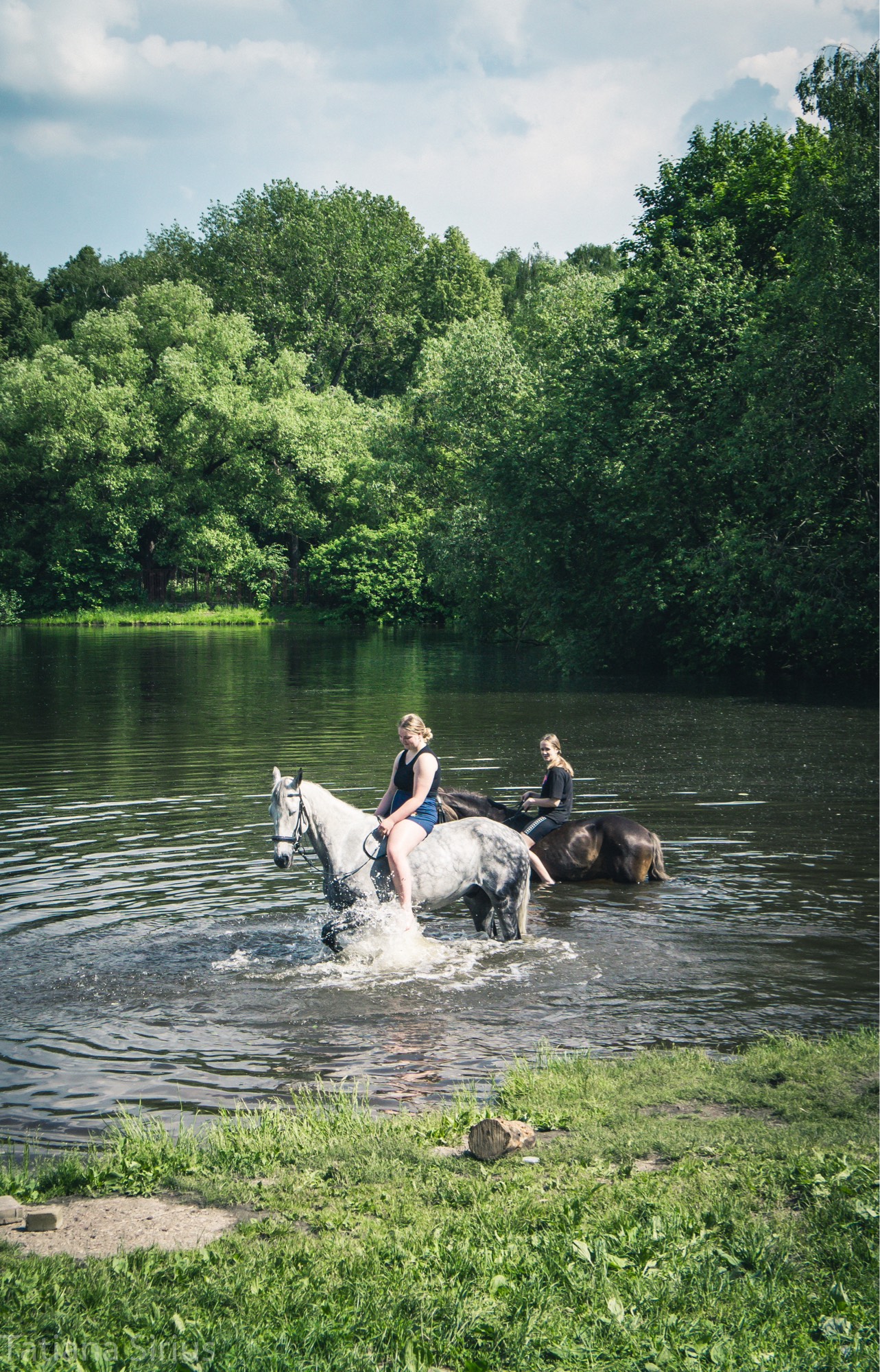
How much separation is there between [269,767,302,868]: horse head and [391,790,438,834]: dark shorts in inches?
33.2

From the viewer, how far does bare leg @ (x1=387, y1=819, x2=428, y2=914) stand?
1061cm

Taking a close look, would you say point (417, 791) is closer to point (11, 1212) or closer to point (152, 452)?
point (11, 1212)

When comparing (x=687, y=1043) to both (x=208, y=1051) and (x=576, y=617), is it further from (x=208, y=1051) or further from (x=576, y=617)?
(x=576, y=617)

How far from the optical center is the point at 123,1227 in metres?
5.72

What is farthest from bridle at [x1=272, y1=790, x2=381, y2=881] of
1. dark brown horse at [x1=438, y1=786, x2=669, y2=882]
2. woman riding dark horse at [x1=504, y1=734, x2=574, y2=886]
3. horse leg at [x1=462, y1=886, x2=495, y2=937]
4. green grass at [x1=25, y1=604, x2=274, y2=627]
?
green grass at [x1=25, y1=604, x2=274, y2=627]

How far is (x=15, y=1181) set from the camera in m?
6.18

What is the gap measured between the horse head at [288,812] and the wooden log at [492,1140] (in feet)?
13.9

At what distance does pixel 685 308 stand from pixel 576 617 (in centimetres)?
1083

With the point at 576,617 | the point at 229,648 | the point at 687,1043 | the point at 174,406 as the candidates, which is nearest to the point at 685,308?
the point at 576,617

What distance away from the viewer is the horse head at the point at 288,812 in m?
10.4

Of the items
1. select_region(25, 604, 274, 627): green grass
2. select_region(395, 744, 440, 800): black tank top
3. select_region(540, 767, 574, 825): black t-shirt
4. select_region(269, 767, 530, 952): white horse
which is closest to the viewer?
select_region(269, 767, 530, 952): white horse

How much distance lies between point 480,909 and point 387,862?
120 centimetres

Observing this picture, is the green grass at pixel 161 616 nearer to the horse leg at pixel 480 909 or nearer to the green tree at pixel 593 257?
the green tree at pixel 593 257

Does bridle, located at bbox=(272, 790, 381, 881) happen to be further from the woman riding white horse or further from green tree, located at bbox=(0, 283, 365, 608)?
green tree, located at bbox=(0, 283, 365, 608)
